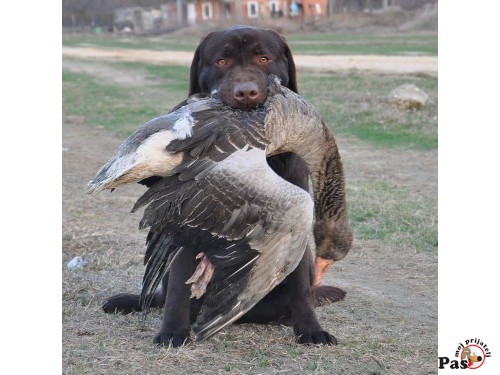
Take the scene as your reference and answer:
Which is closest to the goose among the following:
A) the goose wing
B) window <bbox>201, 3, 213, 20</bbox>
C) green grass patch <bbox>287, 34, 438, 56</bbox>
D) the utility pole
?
the goose wing

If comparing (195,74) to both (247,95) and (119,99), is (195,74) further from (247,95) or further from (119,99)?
(119,99)

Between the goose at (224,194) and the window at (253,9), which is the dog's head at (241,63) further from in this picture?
the window at (253,9)

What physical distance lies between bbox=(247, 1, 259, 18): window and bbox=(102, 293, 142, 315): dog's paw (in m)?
34.8

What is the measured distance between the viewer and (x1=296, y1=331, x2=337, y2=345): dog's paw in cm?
440

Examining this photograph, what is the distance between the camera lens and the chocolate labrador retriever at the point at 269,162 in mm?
4301

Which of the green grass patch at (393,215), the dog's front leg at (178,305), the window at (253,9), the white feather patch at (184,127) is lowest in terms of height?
the green grass patch at (393,215)

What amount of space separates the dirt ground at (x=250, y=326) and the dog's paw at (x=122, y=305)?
2.5 inches

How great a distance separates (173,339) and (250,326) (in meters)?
0.59

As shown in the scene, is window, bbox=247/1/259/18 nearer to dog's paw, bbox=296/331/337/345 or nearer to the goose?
dog's paw, bbox=296/331/337/345

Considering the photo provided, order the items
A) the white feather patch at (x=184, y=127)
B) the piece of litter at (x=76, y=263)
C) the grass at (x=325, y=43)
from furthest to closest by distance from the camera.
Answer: the grass at (x=325, y=43) < the piece of litter at (x=76, y=263) < the white feather patch at (x=184, y=127)

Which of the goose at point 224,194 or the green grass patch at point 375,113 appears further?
the green grass patch at point 375,113

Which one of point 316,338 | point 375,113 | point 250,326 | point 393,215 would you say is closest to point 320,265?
point 316,338

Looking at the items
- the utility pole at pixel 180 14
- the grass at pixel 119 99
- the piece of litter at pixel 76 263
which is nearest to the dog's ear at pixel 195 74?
the piece of litter at pixel 76 263
